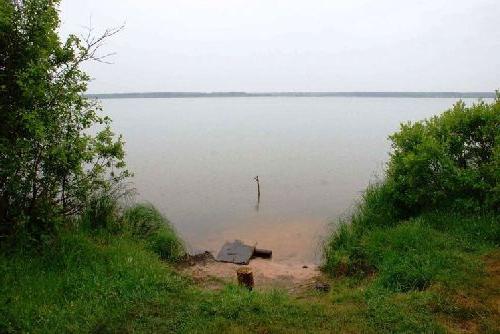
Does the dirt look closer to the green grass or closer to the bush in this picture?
the bush

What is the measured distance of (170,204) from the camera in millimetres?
15867

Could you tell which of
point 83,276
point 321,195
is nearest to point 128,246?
point 83,276

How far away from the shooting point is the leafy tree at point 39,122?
639 centimetres

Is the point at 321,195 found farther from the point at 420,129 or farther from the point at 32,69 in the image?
the point at 32,69

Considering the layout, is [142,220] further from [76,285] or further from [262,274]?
[76,285]

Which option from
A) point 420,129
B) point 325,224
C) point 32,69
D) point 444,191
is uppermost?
point 32,69

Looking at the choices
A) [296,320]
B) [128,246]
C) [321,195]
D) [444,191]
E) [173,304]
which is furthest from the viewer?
[321,195]

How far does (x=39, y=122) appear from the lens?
6.30 metres

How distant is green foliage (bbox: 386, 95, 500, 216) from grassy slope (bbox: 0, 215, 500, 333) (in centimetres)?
98

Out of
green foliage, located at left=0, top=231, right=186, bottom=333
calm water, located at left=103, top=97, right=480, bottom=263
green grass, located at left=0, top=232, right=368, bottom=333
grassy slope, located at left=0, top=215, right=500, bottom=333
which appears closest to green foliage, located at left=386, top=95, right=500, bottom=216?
grassy slope, located at left=0, top=215, right=500, bottom=333

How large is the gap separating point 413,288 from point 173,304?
11.9 feet

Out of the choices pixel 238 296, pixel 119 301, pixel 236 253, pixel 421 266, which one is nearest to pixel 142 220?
pixel 236 253

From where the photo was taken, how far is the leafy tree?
639cm

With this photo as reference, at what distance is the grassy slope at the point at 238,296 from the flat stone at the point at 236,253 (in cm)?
250
